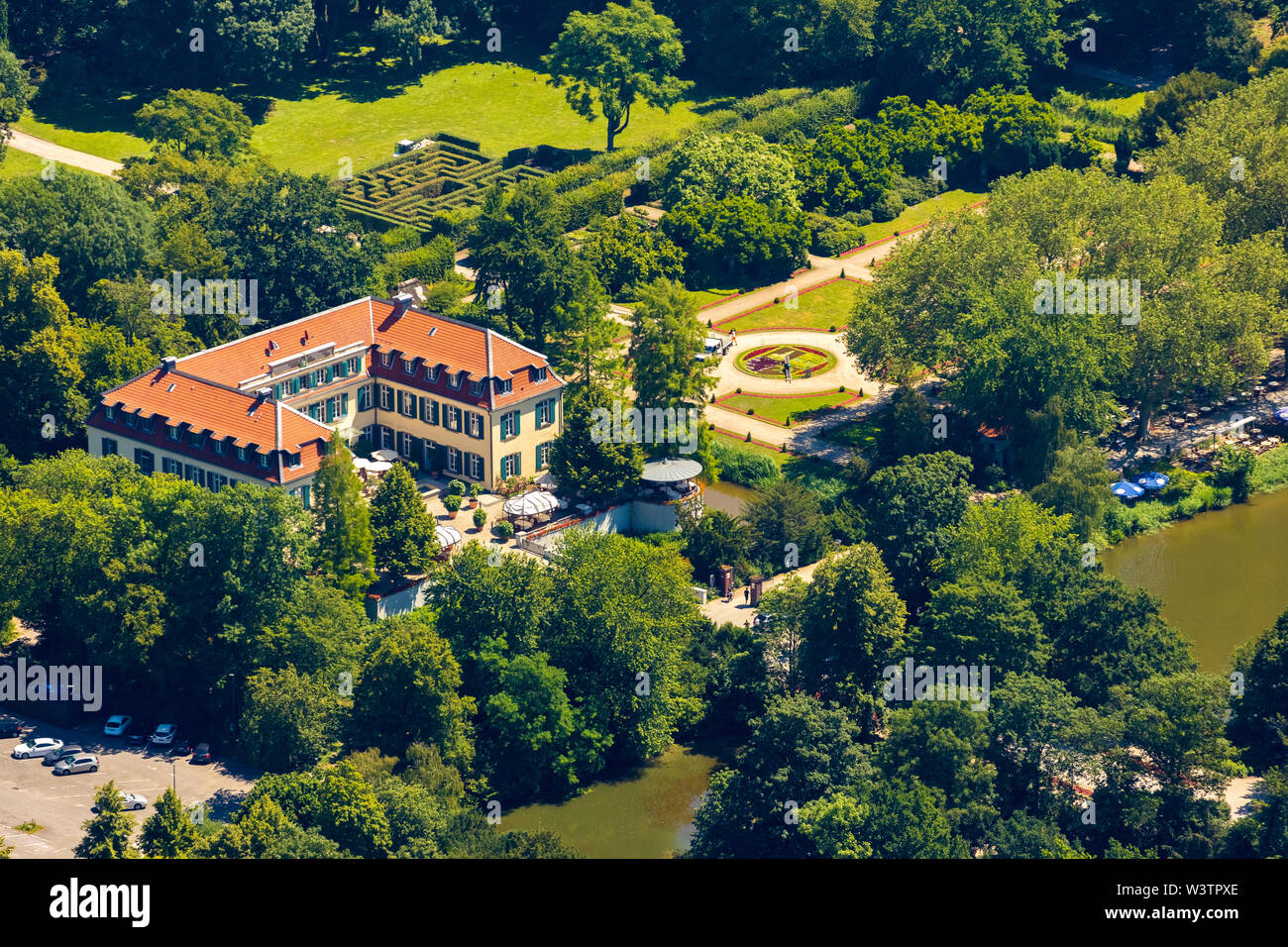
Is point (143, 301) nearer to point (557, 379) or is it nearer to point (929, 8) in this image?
point (557, 379)

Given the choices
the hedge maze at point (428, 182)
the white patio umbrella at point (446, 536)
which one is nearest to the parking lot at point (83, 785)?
the white patio umbrella at point (446, 536)

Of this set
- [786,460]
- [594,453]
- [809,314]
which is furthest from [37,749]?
[809,314]

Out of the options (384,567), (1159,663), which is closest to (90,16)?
(384,567)

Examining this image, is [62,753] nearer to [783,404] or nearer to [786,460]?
[786,460]

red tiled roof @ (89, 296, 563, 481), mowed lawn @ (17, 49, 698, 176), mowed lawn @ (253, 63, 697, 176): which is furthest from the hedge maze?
red tiled roof @ (89, 296, 563, 481)

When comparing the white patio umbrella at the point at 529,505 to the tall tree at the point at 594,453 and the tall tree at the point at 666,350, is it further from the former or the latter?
the tall tree at the point at 666,350

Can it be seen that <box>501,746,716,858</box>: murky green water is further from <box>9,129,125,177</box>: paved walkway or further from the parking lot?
<box>9,129,125,177</box>: paved walkway
